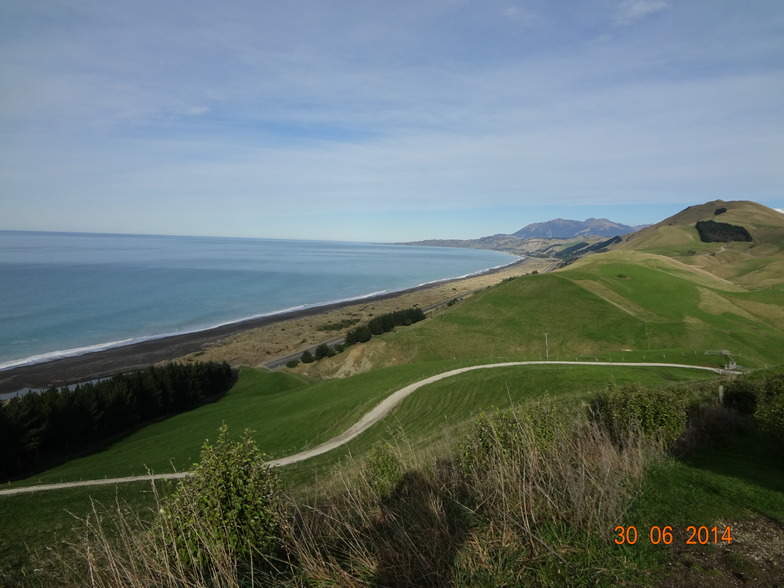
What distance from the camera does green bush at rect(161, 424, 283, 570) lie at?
8.29m

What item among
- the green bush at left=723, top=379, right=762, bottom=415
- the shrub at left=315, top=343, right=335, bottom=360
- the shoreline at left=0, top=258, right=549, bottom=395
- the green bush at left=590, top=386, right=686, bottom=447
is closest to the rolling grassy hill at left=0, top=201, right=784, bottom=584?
the green bush at left=590, top=386, right=686, bottom=447

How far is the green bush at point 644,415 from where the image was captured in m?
14.2

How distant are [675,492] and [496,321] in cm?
6741

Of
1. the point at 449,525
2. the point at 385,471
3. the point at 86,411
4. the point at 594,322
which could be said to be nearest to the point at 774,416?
the point at 449,525

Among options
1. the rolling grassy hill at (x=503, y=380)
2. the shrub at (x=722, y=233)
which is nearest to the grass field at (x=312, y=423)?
the rolling grassy hill at (x=503, y=380)

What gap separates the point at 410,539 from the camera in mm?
7531

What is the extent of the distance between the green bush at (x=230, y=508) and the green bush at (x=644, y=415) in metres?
11.0

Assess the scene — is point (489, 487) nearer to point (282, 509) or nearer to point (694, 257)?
point (282, 509)

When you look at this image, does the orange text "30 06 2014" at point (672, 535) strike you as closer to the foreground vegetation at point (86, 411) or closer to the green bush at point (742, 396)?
the green bush at point (742, 396)

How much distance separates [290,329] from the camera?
103 m

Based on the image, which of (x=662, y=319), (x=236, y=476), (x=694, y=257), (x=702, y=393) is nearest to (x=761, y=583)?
(x=236, y=476)

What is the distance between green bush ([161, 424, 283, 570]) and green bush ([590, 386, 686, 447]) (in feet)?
36.1

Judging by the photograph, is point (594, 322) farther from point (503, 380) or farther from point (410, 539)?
point (410, 539)

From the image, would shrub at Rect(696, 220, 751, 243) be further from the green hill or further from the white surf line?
the white surf line
